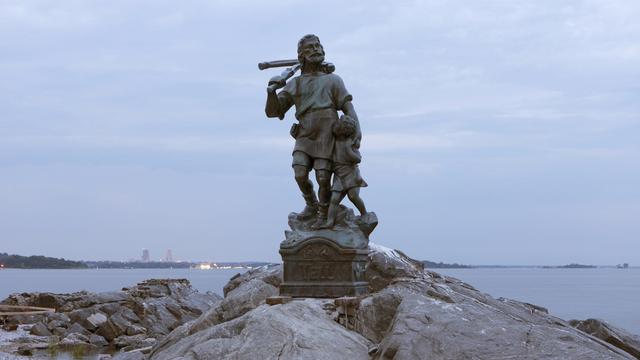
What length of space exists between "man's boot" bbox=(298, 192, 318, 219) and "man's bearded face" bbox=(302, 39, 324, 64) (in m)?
1.94

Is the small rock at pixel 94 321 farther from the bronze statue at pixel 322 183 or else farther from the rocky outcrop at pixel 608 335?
the bronze statue at pixel 322 183

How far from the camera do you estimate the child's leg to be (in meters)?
13.2

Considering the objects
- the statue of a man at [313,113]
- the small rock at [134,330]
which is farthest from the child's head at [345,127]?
the small rock at [134,330]

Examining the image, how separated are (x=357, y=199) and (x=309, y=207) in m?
0.77

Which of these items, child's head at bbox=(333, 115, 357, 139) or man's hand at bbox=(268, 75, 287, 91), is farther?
man's hand at bbox=(268, 75, 287, 91)

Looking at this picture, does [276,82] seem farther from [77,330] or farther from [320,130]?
[77,330]

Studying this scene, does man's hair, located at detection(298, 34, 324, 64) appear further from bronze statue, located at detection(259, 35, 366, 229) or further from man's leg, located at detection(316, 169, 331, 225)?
man's leg, located at detection(316, 169, 331, 225)

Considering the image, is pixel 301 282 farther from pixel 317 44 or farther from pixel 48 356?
pixel 48 356

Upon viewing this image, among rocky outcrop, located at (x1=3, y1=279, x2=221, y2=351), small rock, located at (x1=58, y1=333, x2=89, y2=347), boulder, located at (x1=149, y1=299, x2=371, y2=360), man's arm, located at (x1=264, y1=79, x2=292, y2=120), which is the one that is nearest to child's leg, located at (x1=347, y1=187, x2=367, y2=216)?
man's arm, located at (x1=264, y1=79, x2=292, y2=120)

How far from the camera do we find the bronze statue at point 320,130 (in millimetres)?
13195

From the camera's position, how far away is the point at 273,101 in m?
13.6

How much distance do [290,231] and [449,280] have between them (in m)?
4.01

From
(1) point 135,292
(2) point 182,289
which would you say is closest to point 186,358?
(1) point 135,292

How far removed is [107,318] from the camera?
89.9ft
